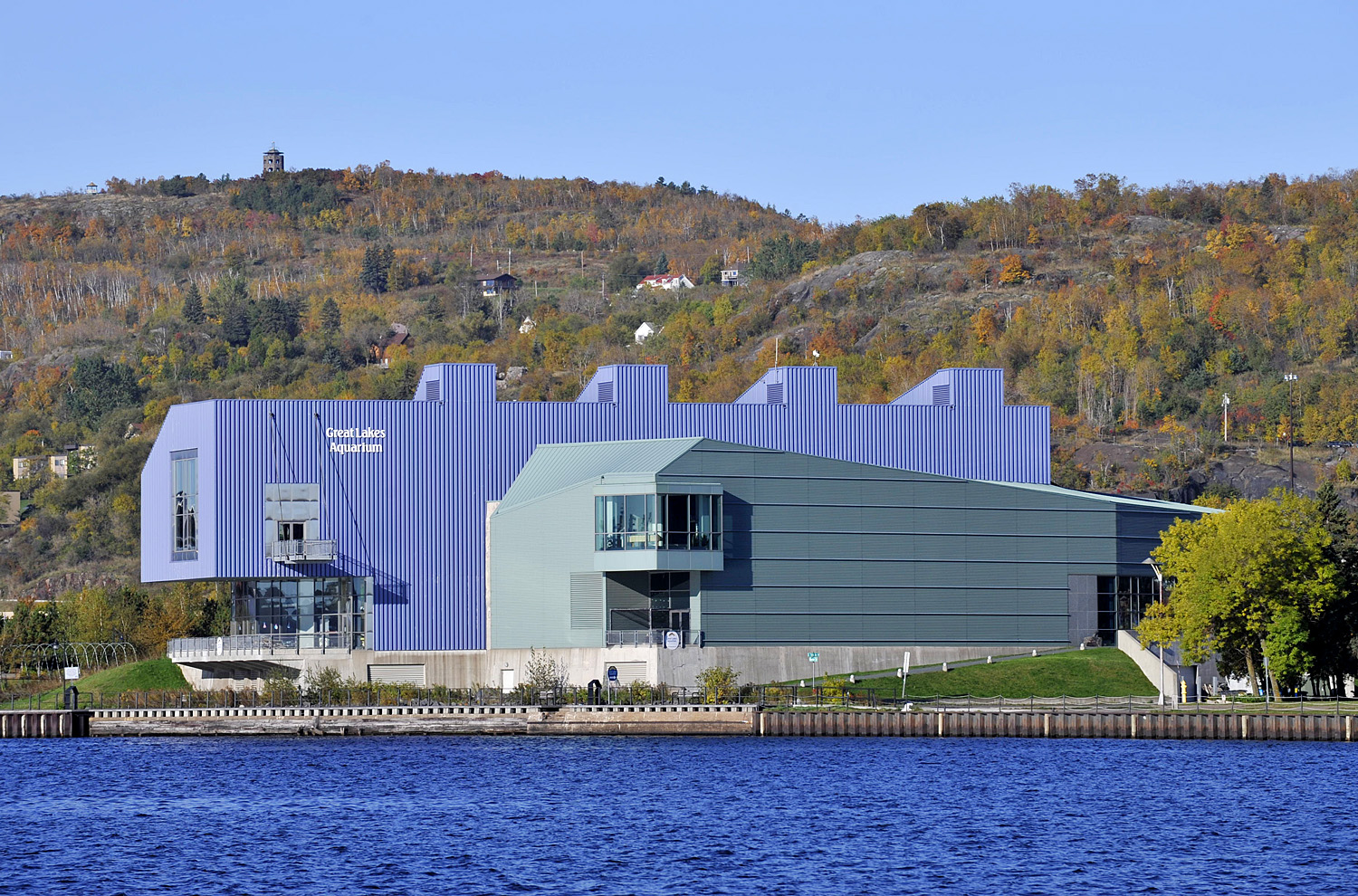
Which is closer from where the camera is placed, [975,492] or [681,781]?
[681,781]

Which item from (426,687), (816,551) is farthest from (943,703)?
(426,687)

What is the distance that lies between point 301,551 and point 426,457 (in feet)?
30.8

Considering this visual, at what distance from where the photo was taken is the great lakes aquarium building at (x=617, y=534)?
111m

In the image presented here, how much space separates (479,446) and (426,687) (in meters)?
15.1

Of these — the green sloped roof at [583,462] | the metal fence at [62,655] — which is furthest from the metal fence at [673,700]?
the metal fence at [62,655]

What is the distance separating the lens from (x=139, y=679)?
121938 mm

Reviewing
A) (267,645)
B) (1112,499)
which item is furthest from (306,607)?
(1112,499)

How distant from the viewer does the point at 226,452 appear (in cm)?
11775

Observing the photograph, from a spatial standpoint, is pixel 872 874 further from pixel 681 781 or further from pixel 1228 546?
pixel 1228 546

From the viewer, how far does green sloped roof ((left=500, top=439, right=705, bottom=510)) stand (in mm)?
112812

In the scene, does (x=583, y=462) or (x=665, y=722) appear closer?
(x=665, y=722)

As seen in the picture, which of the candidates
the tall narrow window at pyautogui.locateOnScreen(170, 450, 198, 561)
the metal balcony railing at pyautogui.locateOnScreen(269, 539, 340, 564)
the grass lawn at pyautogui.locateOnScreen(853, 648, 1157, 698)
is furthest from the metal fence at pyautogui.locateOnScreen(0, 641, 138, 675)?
the grass lawn at pyautogui.locateOnScreen(853, 648, 1157, 698)

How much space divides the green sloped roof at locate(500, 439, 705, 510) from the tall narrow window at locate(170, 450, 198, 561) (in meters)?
18.5

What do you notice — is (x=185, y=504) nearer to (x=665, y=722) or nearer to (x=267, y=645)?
(x=267, y=645)
